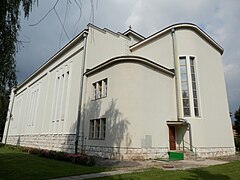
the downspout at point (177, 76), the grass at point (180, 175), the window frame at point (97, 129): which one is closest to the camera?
the grass at point (180, 175)

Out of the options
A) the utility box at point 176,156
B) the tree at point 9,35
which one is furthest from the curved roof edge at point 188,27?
the tree at point 9,35

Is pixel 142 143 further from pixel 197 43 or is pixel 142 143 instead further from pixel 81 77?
pixel 197 43

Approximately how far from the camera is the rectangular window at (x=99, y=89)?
641 inches

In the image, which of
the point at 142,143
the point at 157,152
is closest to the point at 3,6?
the point at 142,143

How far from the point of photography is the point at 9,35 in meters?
5.45

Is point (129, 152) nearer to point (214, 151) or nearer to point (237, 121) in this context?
point (214, 151)

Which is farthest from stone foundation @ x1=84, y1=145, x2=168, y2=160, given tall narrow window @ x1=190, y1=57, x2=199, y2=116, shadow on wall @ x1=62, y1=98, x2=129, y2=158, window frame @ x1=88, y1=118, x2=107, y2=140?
tall narrow window @ x1=190, y1=57, x2=199, y2=116

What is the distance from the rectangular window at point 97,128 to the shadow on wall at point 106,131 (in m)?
0.27

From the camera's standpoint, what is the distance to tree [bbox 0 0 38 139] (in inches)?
196

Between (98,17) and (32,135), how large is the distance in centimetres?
2789

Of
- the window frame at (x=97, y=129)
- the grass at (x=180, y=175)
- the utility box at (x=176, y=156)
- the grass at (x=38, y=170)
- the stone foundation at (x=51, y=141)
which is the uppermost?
the window frame at (x=97, y=129)

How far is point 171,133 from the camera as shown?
16.0m

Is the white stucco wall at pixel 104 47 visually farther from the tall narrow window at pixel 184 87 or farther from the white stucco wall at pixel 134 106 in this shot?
the tall narrow window at pixel 184 87

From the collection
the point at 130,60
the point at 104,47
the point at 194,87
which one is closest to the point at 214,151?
the point at 194,87
